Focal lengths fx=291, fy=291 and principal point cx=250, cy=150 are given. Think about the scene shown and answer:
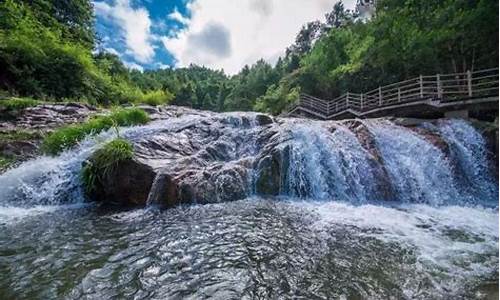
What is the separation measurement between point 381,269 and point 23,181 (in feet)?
25.4

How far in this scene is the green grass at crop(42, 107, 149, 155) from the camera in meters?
8.11

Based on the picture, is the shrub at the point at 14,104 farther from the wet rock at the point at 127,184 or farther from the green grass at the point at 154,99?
the green grass at the point at 154,99

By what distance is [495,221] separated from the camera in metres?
5.48

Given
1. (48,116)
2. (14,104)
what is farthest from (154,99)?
(48,116)

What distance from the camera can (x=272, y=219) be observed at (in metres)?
5.17

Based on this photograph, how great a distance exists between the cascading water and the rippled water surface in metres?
0.02

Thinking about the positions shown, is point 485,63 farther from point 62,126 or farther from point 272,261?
point 62,126

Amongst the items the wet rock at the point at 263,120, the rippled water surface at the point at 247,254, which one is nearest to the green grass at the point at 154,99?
the wet rock at the point at 263,120

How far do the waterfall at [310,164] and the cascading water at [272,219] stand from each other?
4 cm

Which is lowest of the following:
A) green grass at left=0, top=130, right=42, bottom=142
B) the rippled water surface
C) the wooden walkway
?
the rippled water surface

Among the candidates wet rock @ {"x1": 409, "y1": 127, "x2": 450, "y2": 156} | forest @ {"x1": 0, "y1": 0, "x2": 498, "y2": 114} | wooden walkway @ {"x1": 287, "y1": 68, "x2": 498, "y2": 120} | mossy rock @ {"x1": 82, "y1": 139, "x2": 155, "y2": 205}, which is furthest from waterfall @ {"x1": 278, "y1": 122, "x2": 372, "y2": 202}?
forest @ {"x1": 0, "y1": 0, "x2": 498, "y2": 114}

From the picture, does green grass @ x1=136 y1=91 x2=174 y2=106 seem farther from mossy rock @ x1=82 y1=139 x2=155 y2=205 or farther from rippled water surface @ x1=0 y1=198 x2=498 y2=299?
rippled water surface @ x1=0 y1=198 x2=498 y2=299

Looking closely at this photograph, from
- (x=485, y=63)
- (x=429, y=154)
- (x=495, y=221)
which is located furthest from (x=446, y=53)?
(x=495, y=221)

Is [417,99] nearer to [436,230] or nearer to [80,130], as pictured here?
[436,230]
